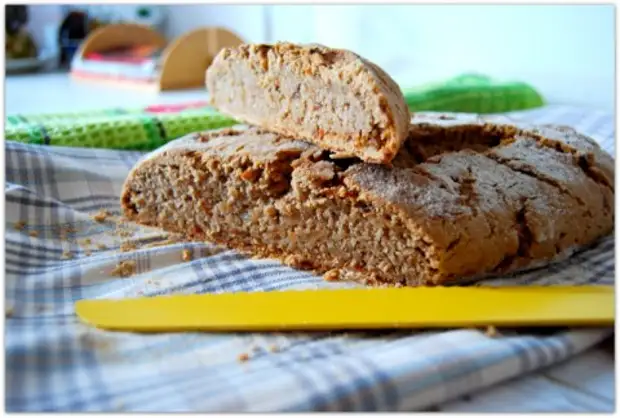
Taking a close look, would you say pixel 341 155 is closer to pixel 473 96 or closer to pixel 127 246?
pixel 127 246

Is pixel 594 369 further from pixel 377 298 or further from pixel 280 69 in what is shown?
pixel 280 69

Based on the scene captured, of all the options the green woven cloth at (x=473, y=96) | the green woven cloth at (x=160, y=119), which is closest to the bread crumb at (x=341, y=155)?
the green woven cloth at (x=160, y=119)

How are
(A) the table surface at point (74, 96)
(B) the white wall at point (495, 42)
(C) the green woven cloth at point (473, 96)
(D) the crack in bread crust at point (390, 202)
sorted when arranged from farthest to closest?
(A) the table surface at point (74, 96) → (B) the white wall at point (495, 42) → (C) the green woven cloth at point (473, 96) → (D) the crack in bread crust at point (390, 202)

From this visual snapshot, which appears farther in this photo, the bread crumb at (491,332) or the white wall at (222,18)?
the white wall at (222,18)

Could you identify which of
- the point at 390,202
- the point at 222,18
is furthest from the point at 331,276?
the point at 222,18

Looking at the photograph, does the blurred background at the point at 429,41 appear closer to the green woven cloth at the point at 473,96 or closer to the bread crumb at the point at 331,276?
the green woven cloth at the point at 473,96

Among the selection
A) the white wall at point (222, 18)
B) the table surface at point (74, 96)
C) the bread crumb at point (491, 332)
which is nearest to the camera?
the bread crumb at point (491, 332)
